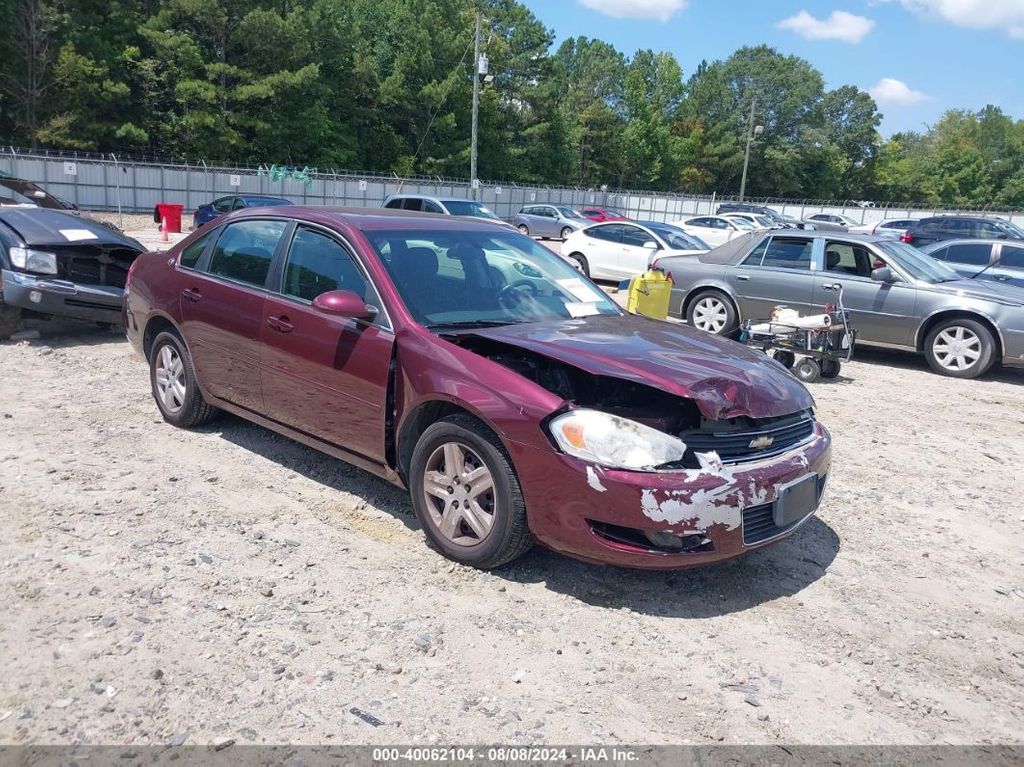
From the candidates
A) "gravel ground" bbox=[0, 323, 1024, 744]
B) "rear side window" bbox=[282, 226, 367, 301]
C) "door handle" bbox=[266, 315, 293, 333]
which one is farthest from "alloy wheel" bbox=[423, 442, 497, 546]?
"door handle" bbox=[266, 315, 293, 333]

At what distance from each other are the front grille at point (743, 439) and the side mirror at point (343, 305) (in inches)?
69.3

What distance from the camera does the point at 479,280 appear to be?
4.73 metres

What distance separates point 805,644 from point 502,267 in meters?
2.70

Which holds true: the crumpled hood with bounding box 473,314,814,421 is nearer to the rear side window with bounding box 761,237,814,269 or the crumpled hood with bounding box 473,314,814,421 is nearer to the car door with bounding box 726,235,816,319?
the car door with bounding box 726,235,816,319

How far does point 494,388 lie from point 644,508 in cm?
88

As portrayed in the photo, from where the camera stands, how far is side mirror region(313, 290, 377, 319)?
163 inches

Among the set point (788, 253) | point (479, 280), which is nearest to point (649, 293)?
point (788, 253)

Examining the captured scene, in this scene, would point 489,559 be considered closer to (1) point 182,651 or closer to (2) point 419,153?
(1) point 182,651

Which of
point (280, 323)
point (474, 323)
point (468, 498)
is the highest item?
point (474, 323)

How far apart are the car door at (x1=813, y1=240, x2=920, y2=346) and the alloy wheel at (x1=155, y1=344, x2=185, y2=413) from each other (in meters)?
7.64

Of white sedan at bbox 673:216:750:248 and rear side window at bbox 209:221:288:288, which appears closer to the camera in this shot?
rear side window at bbox 209:221:288:288

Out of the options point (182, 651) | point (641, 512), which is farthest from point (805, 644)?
point (182, 651)

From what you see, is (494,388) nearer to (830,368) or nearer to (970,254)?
(830,368)

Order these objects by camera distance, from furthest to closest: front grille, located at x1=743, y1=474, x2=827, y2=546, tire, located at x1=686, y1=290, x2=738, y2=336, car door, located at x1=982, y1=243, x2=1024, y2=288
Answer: car door, located at x1=982, y1=243, x2=1024, y2=288, tire, located at x1=686, y1=290, x2=738, y2=336, front grille, located at x1=743, y1=474, x2=827, y2=546
